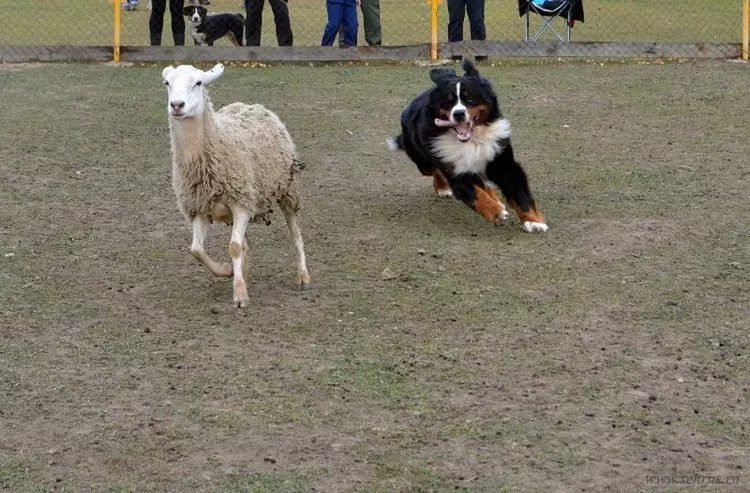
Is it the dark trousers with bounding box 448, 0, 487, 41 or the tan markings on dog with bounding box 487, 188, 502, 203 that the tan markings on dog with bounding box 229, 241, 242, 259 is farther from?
the dark trousers with bounding box 448, 0, 487, 41

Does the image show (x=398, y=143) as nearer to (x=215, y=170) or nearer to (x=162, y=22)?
(x=215, y=170)

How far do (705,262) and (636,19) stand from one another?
1530cm

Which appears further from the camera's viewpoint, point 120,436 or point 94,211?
point 94,211

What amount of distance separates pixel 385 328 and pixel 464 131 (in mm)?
2621

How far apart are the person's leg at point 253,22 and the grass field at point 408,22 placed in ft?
4.02

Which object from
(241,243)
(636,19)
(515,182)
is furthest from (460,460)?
(636,19)

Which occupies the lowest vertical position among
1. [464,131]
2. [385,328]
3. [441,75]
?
[385,328]

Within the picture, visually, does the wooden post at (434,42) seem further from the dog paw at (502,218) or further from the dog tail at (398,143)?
the dog paw at (502,218)

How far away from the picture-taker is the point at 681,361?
6.12 m

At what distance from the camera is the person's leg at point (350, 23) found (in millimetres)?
17031

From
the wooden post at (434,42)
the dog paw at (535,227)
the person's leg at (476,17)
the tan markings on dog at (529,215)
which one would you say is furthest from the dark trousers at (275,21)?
the dog paw at (535,227)

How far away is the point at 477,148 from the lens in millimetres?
9062

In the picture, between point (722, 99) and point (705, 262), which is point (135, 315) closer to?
point (705, 262)

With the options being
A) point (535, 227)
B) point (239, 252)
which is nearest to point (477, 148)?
point (535, 227)
